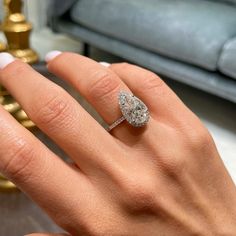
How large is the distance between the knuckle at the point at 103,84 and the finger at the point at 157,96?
0.12 ft

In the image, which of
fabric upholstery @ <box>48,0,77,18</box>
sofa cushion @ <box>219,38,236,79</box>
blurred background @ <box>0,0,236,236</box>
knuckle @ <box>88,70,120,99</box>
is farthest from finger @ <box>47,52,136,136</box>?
fabric upholstery @ <box>48,0,77,18</box>

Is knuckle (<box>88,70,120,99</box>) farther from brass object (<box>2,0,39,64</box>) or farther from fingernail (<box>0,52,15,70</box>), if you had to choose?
brass object (<box>2,0,39,64</box>)

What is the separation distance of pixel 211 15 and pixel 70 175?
147 centimetres

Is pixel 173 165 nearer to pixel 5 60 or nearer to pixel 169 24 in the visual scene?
pixel 5 60

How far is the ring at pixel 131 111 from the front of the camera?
0.43 meters

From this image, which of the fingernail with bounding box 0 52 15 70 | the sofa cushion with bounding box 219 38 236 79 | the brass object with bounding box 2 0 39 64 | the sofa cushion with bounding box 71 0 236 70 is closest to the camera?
the fingernail with bounding box 0 52 15 70

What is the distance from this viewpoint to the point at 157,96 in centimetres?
48

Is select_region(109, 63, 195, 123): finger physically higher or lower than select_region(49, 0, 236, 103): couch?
higher

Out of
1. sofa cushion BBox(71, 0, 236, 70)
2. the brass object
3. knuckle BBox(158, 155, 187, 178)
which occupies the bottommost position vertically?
sofa cushion BBox(71, 0, 236, 70)

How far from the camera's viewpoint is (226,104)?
1.85m

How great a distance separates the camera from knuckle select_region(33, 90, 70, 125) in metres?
0.42

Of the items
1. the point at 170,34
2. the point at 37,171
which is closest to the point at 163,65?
the point at 170,34

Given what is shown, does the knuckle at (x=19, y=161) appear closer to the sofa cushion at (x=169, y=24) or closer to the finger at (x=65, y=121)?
the finger at (x=65, y=121)

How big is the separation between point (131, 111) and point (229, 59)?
118cm
